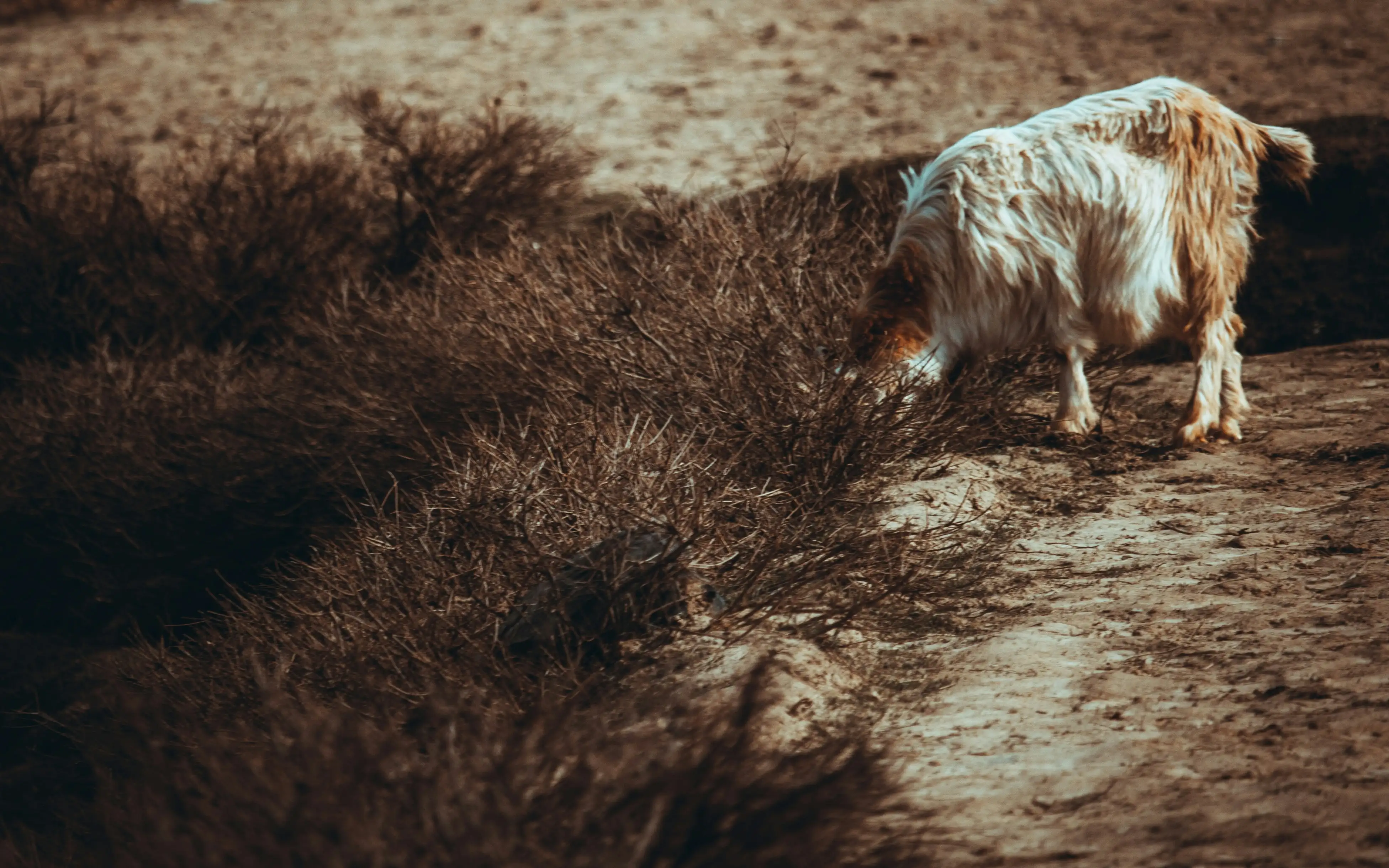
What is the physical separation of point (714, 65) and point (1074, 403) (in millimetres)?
7163

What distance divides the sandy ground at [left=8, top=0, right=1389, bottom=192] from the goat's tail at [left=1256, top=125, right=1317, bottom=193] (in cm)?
303

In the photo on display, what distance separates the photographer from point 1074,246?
545 cm

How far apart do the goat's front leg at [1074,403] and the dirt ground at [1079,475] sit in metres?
0.20

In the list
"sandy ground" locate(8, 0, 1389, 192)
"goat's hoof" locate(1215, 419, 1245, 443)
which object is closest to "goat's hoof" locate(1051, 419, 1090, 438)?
"goat's hoof" locate(1215, 419, 1245, 443)

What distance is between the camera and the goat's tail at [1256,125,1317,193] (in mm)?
5957

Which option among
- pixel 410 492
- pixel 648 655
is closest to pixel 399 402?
pixel 410 492

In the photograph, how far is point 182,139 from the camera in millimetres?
10758

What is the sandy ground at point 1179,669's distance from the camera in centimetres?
299

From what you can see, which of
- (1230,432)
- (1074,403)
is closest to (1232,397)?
(1230,432)

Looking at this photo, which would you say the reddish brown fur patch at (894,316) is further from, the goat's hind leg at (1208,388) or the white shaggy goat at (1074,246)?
the goat's hind leg at (1208,388)

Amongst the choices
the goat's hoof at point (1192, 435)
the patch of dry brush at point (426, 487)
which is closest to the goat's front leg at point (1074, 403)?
the patch of dry brush at point (426, 487)

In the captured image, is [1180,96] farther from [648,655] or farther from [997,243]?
[648,655]

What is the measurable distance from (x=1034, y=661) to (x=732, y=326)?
1.94 metres

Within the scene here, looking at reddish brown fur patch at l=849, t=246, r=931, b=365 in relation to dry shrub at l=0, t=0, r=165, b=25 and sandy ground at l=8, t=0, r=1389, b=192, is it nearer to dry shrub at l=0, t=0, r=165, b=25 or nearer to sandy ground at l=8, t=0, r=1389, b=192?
sandy ground at l=8, t=0, r=1389, b=192
